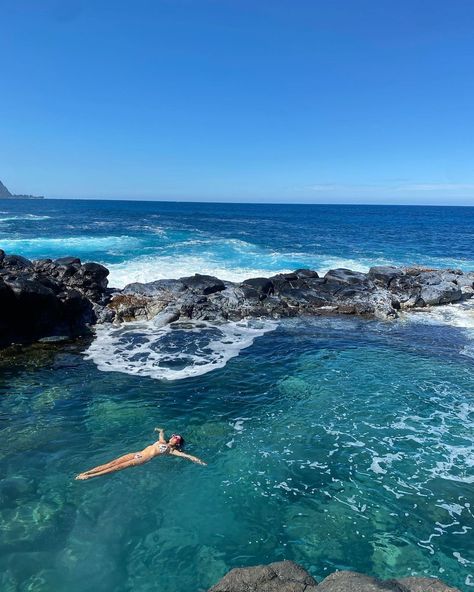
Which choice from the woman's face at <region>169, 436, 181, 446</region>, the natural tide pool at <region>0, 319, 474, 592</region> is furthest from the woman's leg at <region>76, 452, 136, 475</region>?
the woman's face at <region>169, 436, 181, 446</region>

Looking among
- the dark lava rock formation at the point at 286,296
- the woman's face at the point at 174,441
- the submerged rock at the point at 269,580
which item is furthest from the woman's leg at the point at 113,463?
the dark lava rock formation at the point at 286,296

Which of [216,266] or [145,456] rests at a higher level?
[216,266]

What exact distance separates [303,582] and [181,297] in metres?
20.4

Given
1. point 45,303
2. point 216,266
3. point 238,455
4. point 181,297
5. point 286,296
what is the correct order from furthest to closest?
point 216,266 → point 286,296 → point 181,297 → point 45,303 → point 238,455

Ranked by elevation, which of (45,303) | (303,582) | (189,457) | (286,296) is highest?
(45,303)

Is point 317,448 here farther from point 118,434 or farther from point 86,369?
point 86,369

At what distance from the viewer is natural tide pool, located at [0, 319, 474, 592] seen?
840 cm

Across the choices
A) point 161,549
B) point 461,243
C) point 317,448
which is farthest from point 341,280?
point 461,243

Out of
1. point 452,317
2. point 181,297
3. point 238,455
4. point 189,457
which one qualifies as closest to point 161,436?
point 189,457

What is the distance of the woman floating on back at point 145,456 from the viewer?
10797 millimetres

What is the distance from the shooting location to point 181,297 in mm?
25875

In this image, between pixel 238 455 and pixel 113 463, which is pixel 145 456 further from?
pixel 238 455

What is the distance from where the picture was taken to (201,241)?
55000mm

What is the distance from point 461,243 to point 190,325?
178 feet
